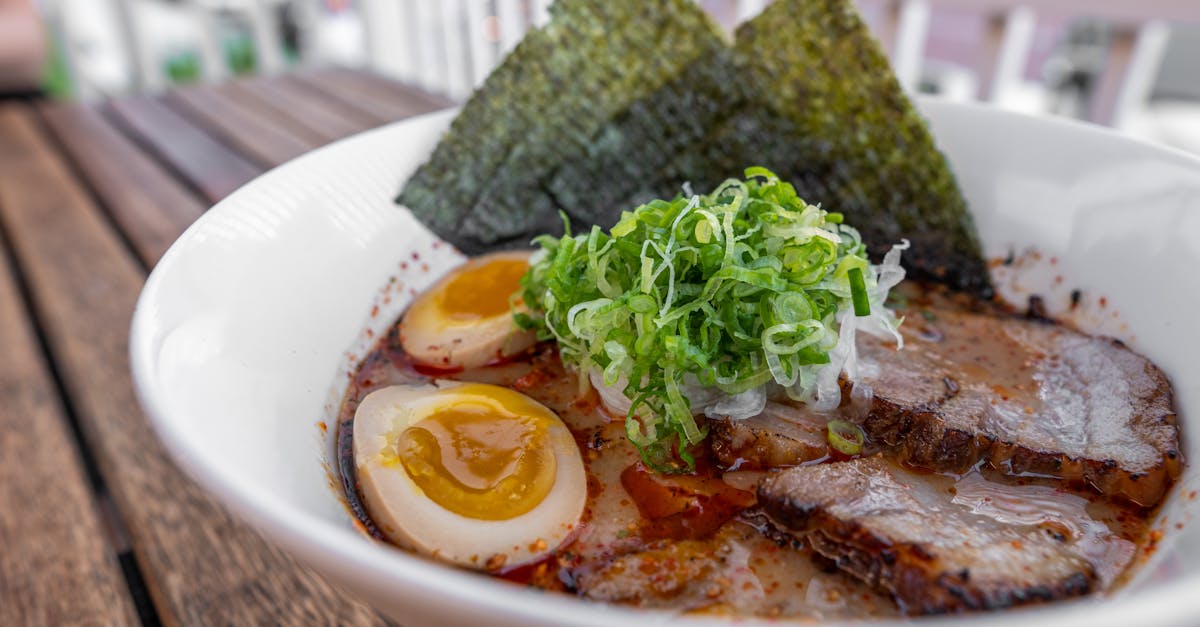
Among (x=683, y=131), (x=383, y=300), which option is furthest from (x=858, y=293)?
(x=383, y=300)

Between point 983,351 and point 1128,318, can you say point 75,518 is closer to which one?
point 983,351

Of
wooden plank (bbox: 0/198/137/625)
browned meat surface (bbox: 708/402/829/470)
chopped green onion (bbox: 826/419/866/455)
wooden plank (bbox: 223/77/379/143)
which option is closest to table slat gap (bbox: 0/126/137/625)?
wooden plank (bbox: 0/198/137/625)

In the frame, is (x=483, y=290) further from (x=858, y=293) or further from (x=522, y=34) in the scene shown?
(x=858, y=293)

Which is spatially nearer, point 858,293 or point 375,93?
point 858,293

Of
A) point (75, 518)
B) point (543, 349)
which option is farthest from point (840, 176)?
point (75, 518)

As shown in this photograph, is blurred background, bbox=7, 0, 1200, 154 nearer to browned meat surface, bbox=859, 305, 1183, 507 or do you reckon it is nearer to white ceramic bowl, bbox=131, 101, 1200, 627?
white ceramic bowl, bbox=131, 101, 1200, 627

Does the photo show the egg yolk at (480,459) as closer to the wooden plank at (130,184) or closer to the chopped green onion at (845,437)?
the chopped green onion at (845,437)
